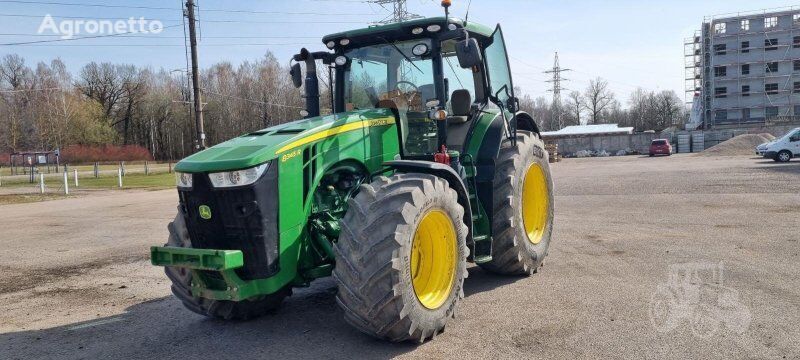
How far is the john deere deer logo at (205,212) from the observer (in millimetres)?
4379

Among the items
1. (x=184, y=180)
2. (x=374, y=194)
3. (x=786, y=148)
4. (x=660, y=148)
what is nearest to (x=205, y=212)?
(x=184, y=180)

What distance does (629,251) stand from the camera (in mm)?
7824

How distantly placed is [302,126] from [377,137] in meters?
0.76

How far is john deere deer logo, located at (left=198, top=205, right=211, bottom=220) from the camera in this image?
438 cm

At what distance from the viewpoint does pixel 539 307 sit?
5.30m

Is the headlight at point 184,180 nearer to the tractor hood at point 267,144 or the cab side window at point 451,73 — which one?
the tractor hood at point 267,144

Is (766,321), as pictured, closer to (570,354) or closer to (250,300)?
(570,354)

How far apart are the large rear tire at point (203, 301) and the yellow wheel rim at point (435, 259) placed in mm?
1175

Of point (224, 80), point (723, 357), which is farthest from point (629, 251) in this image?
point (224, 80)

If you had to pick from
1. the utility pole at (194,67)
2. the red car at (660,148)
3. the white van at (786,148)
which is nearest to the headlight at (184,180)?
the utility pole at (194,67)

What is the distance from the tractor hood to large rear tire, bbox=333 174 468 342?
70 centimetres

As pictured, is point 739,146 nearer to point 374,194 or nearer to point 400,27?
point 400,27

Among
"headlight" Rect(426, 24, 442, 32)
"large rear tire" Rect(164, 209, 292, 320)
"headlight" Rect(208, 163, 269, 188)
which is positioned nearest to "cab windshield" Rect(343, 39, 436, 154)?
"headlight" Rect(426, 24, 442, 32)

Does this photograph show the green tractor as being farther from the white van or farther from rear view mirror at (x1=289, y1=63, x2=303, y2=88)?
the white van
